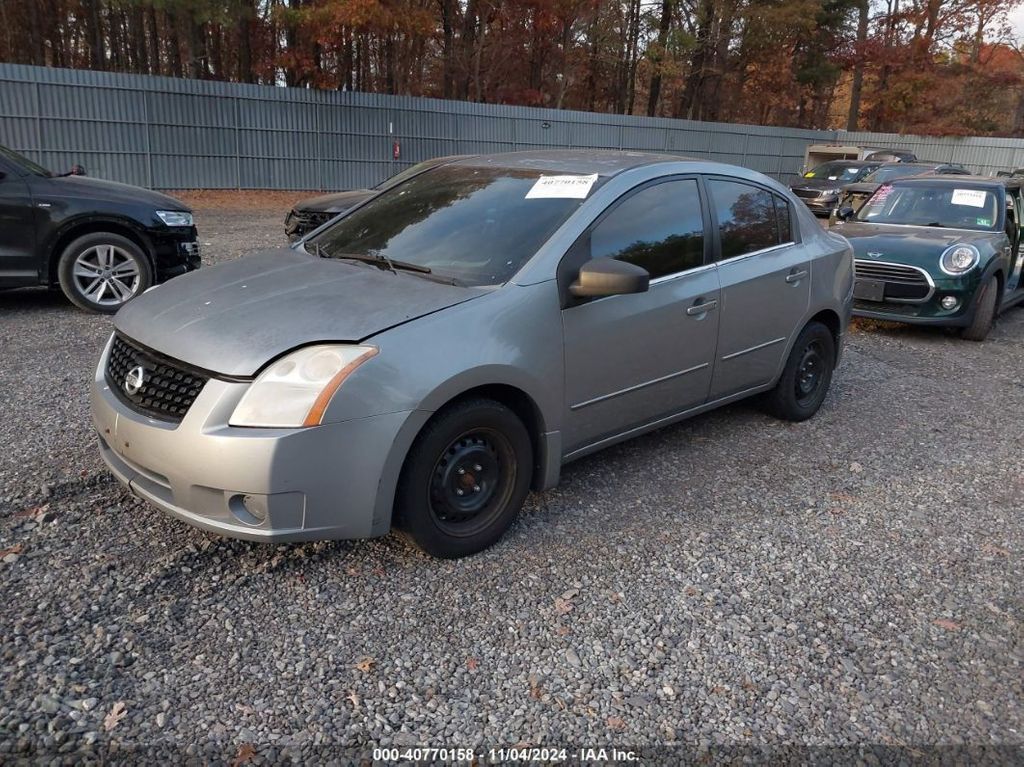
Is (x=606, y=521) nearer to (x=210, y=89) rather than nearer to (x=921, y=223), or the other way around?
(x=921, y=223)

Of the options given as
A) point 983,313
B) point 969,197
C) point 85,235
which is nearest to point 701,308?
point 983,313

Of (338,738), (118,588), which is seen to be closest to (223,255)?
(118,588)

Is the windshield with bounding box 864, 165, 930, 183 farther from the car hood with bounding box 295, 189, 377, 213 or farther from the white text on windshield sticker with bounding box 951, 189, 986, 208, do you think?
the car hood with bounding box 295, 189, 377, 213

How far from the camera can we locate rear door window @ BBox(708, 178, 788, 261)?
179 inches

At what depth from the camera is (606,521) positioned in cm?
386

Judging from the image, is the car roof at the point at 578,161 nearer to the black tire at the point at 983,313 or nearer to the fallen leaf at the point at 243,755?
the fallen leaf at the point at 243,755

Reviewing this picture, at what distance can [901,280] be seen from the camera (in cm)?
797

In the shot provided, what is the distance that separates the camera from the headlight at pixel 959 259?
7.80m

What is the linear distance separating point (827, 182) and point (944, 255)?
1360 centimetres

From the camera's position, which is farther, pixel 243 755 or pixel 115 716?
pixel 115 716

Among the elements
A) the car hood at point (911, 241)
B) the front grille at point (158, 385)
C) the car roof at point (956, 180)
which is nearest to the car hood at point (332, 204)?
the car hood at point (911, 241)

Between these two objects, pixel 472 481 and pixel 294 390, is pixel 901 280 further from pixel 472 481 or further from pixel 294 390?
pixel 294 390

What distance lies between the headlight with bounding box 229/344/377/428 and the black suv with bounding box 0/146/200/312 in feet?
16.9

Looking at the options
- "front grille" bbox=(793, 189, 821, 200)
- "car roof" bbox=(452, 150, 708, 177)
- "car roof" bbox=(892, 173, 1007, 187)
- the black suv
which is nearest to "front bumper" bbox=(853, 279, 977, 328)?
"car roof" bbox=(892, 173, 1007, 187)
